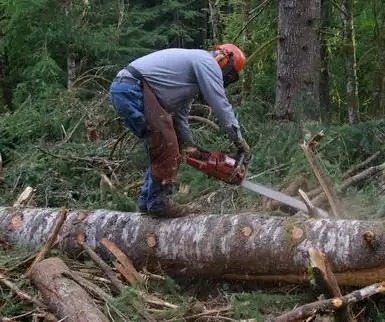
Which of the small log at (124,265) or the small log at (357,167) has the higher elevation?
the small log at (357,167)

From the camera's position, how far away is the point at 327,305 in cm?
326

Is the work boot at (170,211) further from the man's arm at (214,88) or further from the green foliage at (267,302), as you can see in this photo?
Result: the green foliage at (267,302)

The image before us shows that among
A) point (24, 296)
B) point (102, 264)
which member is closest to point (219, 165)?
point (102, 264)

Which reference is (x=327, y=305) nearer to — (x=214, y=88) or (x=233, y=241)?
(x=233, y=241)

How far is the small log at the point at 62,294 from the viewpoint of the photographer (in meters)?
3.61

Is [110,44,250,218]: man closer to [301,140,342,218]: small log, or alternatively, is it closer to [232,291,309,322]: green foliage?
[301,140,342,218]: small log

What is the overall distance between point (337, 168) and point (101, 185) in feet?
8.20

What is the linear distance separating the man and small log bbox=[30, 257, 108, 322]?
3.52 feet

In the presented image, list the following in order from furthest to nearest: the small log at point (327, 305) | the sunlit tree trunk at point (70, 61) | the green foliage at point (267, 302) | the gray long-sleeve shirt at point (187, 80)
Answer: the sunlit tree trunk at point (70, 61) → the gray long-sleeve shirt at point (187, 80) → the green foliage at point (267, 302) → the small log at point (327, 305)

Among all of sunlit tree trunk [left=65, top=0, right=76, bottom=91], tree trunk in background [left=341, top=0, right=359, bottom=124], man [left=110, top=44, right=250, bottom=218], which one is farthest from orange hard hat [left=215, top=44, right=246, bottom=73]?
sunlit tree trunk [left=65, top=0, right=76, bottom=91]

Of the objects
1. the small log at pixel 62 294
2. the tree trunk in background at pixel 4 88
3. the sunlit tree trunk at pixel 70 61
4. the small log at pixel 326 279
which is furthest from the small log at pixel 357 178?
the tree trunk in background at pixel 4 88

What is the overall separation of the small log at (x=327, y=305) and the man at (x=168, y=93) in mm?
1549

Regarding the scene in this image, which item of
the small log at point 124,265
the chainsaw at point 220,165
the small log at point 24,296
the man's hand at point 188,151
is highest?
the man's hand at point 188,151

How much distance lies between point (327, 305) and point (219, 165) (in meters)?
1.60
